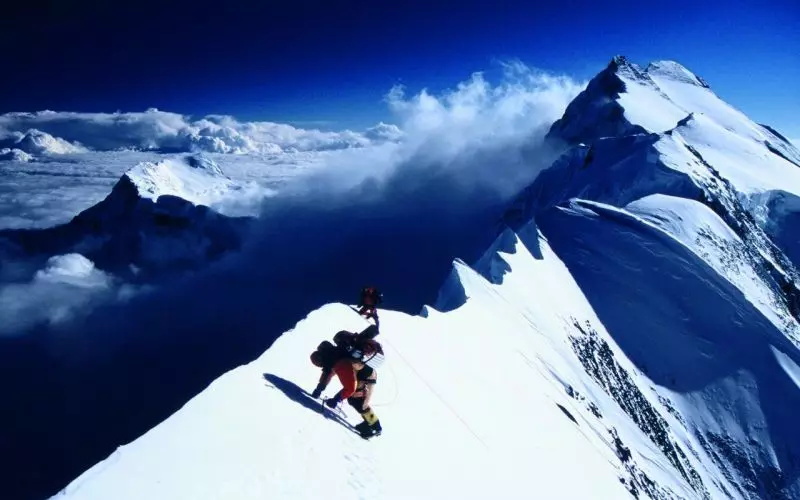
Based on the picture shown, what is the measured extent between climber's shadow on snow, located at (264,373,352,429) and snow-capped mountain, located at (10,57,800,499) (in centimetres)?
7

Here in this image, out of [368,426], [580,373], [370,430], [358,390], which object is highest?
[358,390]

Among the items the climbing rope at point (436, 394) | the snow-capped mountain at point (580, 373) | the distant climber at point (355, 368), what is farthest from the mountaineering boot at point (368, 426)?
the climbing rope at point (436, 394)

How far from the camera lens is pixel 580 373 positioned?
36.3m

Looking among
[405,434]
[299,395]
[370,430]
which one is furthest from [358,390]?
[405,434]

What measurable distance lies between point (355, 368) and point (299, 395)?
159 cm

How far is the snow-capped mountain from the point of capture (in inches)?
360

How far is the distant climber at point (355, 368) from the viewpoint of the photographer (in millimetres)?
10609

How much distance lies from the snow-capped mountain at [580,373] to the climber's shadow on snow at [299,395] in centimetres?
7

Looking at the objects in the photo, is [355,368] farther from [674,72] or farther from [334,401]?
[674,72]

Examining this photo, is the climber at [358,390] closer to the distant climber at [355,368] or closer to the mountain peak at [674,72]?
the distant climber at [355,368]

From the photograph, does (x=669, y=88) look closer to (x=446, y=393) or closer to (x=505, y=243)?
(x=505, y=243)

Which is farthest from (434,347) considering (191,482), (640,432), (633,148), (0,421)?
(0,421)

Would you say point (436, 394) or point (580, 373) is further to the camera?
point (580, 373)

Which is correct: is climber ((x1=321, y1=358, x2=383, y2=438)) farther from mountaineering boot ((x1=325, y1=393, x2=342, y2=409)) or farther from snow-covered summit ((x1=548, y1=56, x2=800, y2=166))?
snow-covered summit ((x1=548, y1=56, x2=800, y2=166))
